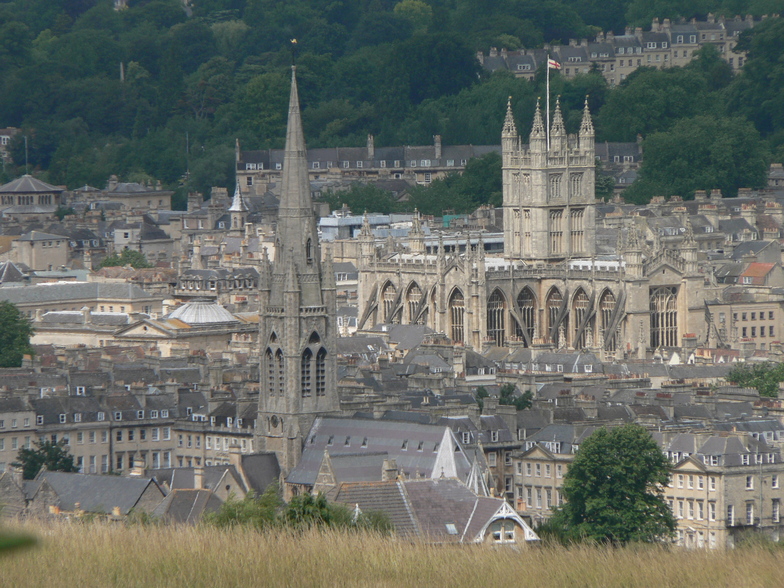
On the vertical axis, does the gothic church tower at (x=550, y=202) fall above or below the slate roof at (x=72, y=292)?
above

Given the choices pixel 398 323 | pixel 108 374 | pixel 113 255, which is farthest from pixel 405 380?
pixel 113 255

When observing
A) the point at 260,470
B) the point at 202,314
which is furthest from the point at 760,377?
the point at 202,314

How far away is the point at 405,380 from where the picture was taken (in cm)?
11200

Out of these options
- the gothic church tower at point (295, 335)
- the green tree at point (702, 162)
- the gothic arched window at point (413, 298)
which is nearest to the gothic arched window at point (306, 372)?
the gothic church tower at point (295, 335)

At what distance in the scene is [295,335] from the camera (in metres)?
95.1

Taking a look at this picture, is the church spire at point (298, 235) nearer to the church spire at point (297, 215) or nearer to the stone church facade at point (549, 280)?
the church spire at point (297, 215)

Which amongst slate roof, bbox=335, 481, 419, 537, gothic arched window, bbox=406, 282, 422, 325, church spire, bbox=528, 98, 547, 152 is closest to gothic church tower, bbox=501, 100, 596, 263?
church spire, bbox=528, 98, 547, 152

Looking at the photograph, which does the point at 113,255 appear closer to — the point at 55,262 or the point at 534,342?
the point at 55,262

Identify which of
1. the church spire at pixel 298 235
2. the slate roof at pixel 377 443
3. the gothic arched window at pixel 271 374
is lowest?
the slate roof at pixel 377 443

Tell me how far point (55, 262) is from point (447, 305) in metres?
52.2

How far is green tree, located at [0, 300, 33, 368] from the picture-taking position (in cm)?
12950

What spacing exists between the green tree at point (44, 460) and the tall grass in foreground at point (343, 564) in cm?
4781

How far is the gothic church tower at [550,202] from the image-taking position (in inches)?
5827

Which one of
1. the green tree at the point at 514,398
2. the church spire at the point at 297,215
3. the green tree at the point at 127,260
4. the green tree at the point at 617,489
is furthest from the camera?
the green tree at the point at 127,260
